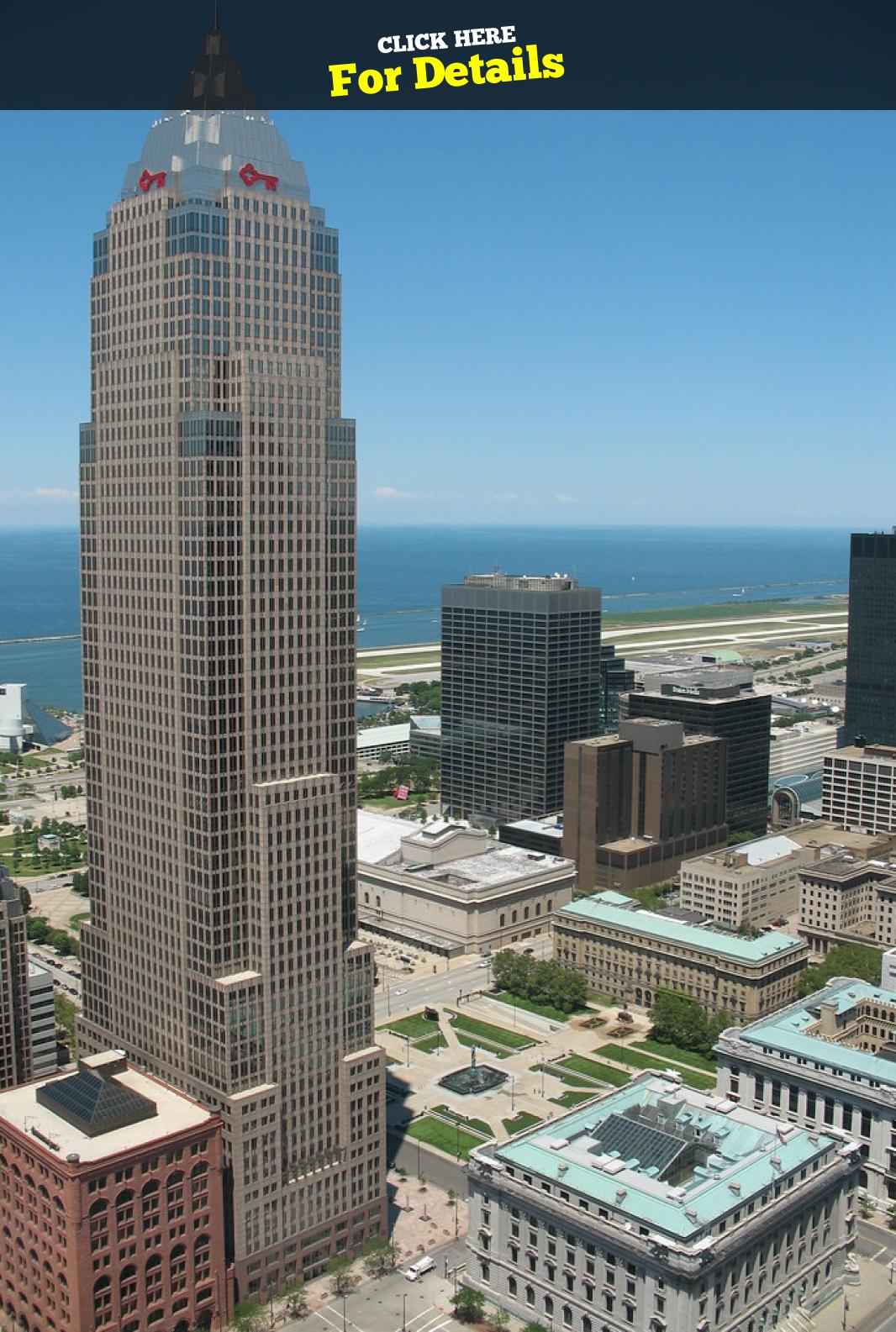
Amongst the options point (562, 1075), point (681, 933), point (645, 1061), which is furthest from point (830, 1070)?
point (681, 933)

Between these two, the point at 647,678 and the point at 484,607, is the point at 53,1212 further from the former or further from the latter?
the point at 647,678

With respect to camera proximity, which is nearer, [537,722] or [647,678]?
[537,722]

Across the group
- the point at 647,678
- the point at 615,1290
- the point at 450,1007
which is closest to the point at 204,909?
the point at 615,1290

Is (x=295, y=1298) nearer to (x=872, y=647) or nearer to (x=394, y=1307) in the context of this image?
(x=394, y=1307)

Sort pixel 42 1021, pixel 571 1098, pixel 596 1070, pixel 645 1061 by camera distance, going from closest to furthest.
Answer: pixel 42 1021 → pixel 571 1098 → pixel 596 1070 → pixel 645 1061

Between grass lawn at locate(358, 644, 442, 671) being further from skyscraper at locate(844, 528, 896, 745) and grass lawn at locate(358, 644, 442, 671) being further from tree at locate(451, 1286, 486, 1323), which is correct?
tree at locate(451, 1286, 486, 1323)
